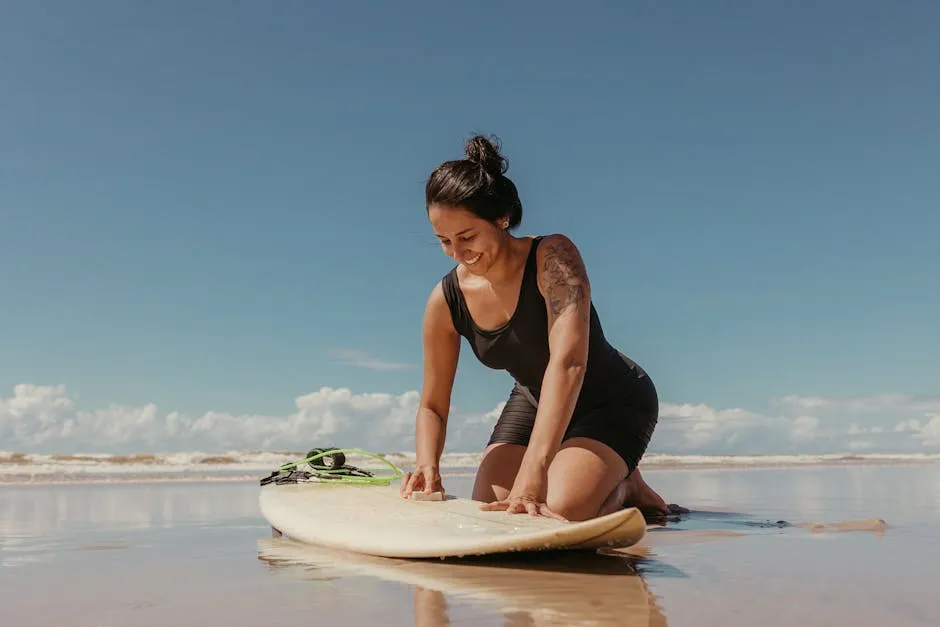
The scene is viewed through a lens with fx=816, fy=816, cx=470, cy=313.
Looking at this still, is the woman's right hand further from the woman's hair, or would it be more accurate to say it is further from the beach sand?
the woman's hair

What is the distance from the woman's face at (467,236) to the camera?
3.11m

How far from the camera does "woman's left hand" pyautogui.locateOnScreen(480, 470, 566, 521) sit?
2666 millimetres

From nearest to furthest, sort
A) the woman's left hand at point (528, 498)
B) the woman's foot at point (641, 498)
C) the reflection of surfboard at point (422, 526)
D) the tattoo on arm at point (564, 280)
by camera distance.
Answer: the reflection of surfboard at point (422, 526)
the woman's left hand at point (528, 498)
the tattoo on arm at point (564, 280)
the woman's foot at point (641, 498)

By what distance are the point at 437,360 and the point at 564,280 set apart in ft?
2.70

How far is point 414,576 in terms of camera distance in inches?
94.7

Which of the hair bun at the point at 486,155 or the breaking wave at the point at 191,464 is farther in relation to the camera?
the breaking wave at the point at 191,464

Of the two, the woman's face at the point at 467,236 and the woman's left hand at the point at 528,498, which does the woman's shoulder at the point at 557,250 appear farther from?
the woman's left hand at the point at 528,498

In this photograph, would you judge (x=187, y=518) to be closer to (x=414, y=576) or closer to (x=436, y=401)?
(x=436, y=401)

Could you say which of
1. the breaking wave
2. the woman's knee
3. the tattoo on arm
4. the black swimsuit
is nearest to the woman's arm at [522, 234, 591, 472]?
the tattoo on arm

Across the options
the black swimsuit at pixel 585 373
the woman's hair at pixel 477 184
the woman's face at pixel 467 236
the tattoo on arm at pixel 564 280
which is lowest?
the black swimsuit at pixel 585 373

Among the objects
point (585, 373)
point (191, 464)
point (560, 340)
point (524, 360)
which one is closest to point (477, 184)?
point (560, 340)

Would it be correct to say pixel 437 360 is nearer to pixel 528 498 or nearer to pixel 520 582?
pixel 528 498

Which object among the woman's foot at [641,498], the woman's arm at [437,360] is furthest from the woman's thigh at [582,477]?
the woman's foot at [641,498]

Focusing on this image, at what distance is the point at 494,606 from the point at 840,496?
17.0 ft
